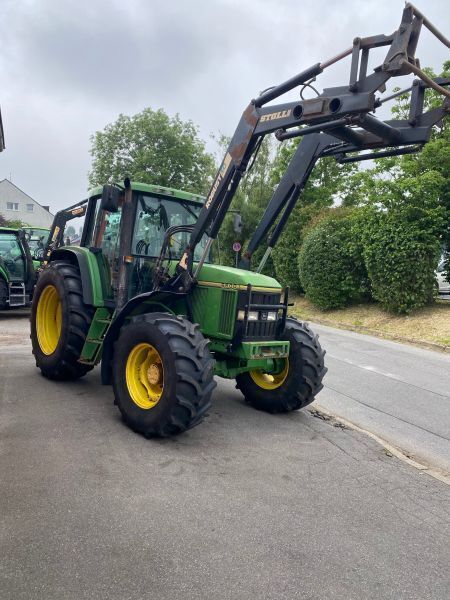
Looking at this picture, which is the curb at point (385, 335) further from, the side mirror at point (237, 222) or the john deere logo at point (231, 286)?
the john deere logo at point (231, 286)

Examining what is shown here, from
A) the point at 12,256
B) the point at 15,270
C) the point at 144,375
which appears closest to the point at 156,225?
the point at 144,375

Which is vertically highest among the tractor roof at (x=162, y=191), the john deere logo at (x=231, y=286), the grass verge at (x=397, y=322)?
the tractor roof at (x=162, y=191)

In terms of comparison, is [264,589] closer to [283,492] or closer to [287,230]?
[283,492]

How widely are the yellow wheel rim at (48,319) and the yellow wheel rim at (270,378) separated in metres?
2.82

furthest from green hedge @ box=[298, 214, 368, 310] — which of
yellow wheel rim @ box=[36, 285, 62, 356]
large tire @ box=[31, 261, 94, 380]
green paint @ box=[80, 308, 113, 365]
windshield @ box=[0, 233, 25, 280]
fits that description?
green paint @ box=[80, 308, 113, 365]

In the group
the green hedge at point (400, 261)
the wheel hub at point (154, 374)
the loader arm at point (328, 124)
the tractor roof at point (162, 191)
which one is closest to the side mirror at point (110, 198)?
the tractor roof at point (162, 191)

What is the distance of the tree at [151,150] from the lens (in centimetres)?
3747

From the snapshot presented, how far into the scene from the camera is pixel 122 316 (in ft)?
17.5

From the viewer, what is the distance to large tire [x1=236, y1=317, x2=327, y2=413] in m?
5.48

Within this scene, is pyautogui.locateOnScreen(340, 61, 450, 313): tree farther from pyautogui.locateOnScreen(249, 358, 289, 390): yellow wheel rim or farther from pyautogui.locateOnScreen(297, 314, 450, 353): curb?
pyautogui.locateOnScreen(249, 358, 289, 390): yellow wheel rim

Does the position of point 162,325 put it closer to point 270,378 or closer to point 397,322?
point 270,378

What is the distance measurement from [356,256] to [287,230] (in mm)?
5285

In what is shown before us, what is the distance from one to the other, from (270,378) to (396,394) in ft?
8.20

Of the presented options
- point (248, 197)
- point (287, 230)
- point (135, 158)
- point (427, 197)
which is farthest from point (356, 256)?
point (135, 158)
